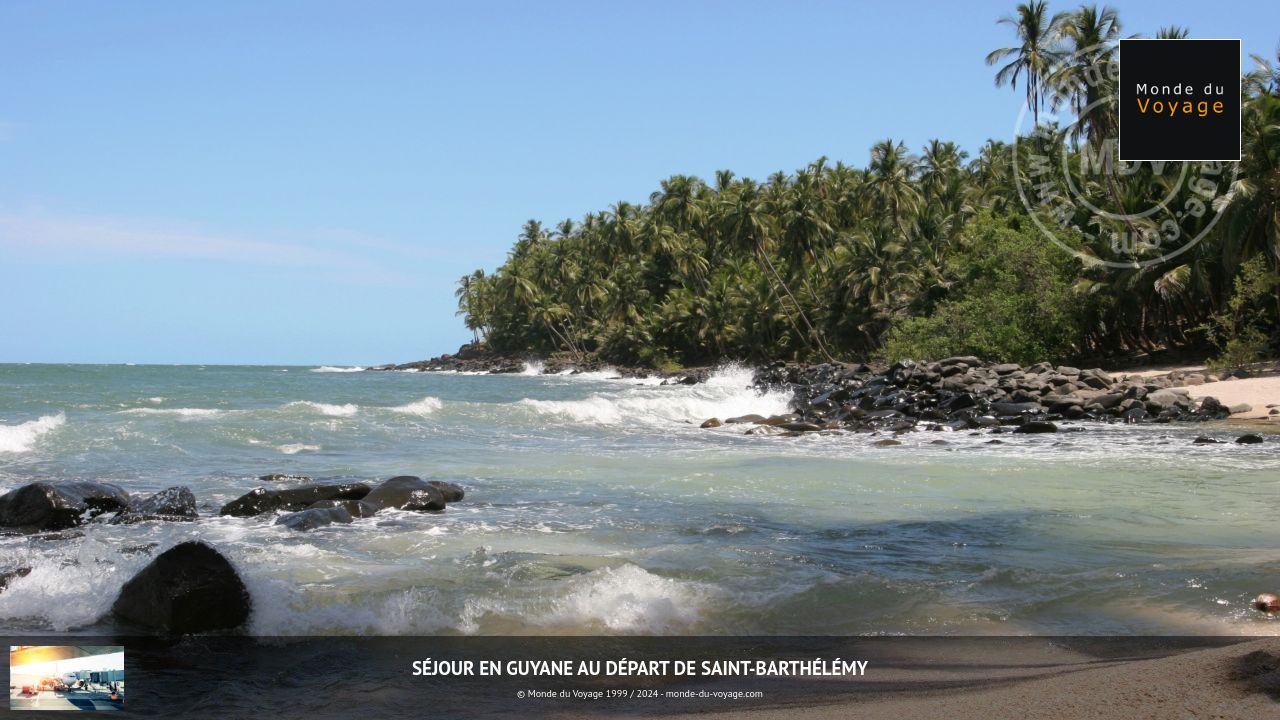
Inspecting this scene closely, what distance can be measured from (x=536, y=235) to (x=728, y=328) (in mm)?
42833

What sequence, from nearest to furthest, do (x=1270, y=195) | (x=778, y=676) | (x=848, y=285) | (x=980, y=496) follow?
1. (x=778, y=676)
2. (x=980, y=496)
3. (x=1270, y=195)
4. (x=848, y=285)

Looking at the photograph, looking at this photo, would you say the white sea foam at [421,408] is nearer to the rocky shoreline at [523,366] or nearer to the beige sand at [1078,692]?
the beige sand at [1078,692]

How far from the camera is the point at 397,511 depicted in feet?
34.2

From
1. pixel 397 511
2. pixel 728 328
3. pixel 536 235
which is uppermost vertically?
pixel 536 235

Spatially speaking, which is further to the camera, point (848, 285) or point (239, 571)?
point (848, 285)

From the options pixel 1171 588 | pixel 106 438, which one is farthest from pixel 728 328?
pixel 1171 588

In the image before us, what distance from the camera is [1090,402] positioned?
77.8 feet

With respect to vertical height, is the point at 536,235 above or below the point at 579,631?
above

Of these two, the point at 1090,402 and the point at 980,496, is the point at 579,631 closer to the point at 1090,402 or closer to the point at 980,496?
the point at 980,496

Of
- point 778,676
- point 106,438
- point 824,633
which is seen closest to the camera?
point 778,676

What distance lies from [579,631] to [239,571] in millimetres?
2356

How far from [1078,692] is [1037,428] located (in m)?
18.1

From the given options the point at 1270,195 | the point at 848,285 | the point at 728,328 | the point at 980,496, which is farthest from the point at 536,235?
the point at 980,496

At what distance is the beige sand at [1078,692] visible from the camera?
339 cm
